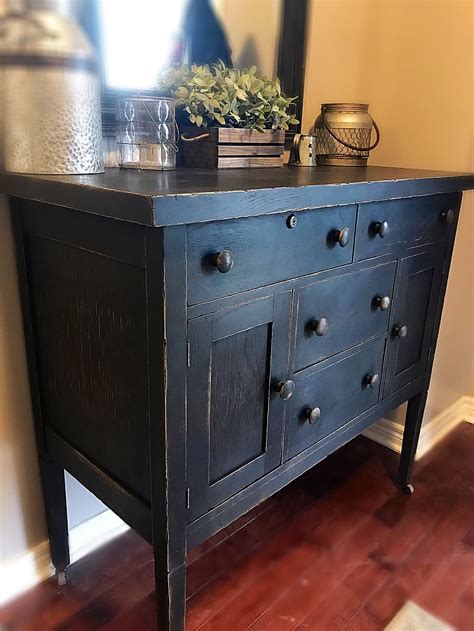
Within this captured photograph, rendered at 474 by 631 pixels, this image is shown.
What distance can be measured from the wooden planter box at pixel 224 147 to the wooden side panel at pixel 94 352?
1.39ft

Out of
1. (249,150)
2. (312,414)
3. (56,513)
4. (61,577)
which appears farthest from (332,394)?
(61,577)

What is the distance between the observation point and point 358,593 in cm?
142

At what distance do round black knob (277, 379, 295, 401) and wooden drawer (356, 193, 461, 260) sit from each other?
32 cm

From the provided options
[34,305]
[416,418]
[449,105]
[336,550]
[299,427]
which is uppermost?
[449,105]

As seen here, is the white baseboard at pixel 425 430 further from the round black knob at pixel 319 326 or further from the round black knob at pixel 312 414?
the round black knob at pixel 319 326

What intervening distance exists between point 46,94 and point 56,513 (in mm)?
952

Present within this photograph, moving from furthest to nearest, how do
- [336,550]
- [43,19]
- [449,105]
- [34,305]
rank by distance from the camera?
[449,105] → [336,550] → [34,305] → [43,19]

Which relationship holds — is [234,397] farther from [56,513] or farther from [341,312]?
[56,513]

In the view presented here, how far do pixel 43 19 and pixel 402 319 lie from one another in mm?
1072

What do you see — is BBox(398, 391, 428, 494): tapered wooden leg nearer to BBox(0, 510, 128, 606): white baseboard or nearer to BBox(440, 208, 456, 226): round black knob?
BBox(440, 208, 456, 226): round black knob

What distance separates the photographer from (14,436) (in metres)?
1.28

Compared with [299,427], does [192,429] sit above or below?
above

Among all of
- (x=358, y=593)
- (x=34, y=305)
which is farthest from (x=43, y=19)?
(x=358, y=593)

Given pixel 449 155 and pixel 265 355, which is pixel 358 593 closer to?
pixel 265 355
